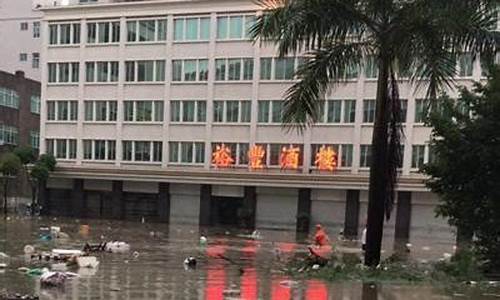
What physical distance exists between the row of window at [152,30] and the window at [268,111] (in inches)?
204

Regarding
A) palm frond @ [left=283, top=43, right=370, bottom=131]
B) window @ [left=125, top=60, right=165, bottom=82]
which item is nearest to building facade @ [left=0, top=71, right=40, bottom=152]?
window @ [left=125, top=60, right=165, bottom=82]

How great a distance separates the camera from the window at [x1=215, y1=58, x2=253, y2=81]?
55031 millimetres

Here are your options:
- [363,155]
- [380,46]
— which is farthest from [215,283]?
[363,155]

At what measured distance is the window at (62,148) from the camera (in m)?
60.7

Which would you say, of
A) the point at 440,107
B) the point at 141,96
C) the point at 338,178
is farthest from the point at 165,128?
the point at 440,107

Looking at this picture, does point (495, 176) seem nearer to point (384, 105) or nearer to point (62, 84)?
point (384, 105)

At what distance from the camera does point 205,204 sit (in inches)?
2200

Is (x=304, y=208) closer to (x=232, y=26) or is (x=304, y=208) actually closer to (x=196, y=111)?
(x=196, y=111)

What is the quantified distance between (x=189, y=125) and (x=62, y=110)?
1222 centimetres

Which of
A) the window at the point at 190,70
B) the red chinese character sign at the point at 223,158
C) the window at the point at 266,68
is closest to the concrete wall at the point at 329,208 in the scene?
the red chinese character sign at the point at 223,158

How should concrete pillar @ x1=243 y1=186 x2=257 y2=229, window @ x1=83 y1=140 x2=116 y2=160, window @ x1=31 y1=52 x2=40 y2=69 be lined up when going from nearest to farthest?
1. concrete pillar @ x1=243 y1=186 x2=257 y2=229
2. window @ x1=83 y1=140 x2=116 y2=160
3. window @ x1=31 y1=52 x2=40 y2=69

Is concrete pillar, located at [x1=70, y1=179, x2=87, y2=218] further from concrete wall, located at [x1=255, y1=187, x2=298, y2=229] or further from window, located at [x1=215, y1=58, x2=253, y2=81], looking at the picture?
concrete wall, located at [x1=255, y1=187, x2=298, y2=229]

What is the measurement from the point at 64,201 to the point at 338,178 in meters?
23.9

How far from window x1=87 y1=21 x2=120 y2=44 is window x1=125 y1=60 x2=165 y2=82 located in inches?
101
